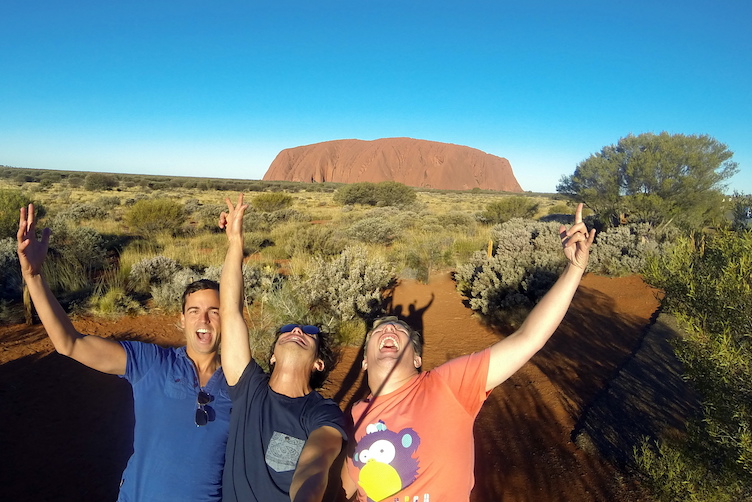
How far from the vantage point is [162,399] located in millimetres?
1786

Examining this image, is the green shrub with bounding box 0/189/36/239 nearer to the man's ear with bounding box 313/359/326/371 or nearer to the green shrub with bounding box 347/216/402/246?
the green shrub with bounding box 347/216/402/246

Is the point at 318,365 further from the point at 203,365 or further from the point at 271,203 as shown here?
the point at 271,203

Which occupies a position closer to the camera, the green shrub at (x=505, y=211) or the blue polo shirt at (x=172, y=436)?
the blue polo shirt at (x=172, y=436)

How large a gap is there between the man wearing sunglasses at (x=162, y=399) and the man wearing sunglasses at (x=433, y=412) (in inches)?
24.3

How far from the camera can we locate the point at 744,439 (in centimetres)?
201

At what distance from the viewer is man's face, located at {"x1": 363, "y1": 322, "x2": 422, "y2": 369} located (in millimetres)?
1917

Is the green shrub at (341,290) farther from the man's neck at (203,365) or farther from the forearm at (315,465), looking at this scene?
the forearm at (315,465)

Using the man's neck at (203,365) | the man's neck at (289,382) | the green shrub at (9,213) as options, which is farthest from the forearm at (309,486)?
the green shrub at (9,213)

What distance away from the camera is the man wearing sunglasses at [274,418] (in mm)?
1570

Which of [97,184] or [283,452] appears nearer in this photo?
[283,452]

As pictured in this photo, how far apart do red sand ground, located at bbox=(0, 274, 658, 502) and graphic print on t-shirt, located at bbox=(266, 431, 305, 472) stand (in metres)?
2.01

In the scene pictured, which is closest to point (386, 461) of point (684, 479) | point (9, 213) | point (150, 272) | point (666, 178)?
point (684, 479)

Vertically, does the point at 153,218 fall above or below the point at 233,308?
below

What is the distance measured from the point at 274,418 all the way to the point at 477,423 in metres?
2.93
